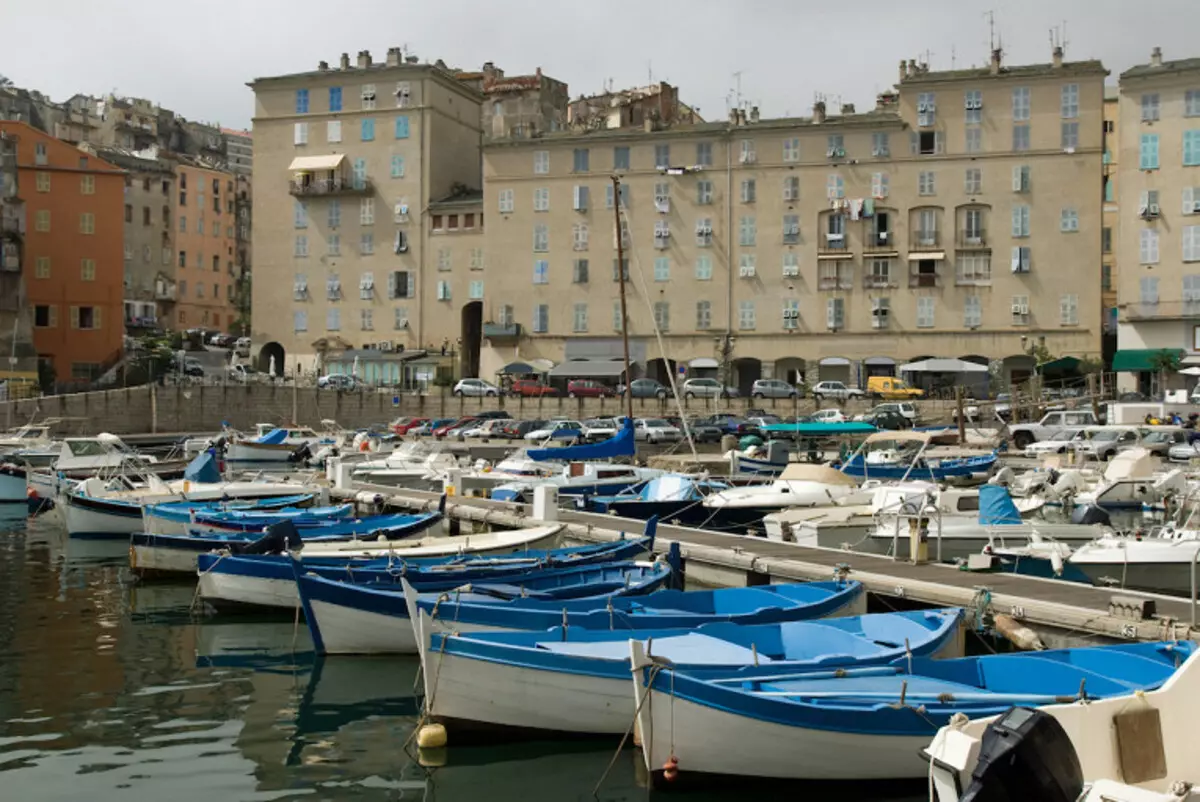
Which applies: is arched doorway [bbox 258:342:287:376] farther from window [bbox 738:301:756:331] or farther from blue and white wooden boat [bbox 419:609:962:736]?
blue and white wooden boat [bbox 419:609:962:736]

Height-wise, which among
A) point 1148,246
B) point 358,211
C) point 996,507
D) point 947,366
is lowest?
point 996,507

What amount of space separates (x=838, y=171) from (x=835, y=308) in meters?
7.41

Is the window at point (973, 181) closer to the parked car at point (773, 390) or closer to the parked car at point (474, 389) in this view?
the parked car at point (773, 390)

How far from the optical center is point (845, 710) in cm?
1136

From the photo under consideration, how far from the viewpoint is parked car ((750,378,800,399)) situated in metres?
66.1

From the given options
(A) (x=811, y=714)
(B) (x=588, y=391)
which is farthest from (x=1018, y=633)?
(B) (x=588, y=391)

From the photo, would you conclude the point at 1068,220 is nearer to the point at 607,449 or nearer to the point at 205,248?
the point at 607,449

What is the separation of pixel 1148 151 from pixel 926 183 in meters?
11.3

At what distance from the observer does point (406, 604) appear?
16.5 m

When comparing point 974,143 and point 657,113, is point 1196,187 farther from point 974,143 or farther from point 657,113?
point 657,113

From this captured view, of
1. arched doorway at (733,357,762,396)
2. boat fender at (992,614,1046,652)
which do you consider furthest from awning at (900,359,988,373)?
boat fender at (992,614,1046,652)

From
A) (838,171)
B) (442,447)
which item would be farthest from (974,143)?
(442,447)

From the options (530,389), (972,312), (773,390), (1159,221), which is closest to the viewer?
(773,390)

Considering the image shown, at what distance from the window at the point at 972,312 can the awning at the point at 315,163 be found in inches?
1500
